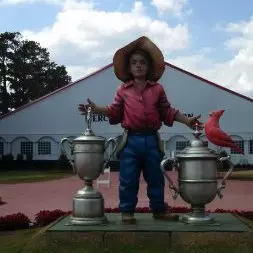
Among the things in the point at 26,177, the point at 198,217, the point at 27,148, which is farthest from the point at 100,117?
the point at 198,217

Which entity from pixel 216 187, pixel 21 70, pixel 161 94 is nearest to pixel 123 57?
pixel 161 94

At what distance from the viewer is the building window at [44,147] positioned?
38.8 m

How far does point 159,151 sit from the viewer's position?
6.71 m

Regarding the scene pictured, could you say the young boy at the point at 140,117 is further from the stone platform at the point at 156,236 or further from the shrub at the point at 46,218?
the shrub at the point at 46,218

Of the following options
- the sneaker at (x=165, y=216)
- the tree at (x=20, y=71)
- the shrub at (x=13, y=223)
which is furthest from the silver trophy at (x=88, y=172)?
the tree at (x=20, y=71)

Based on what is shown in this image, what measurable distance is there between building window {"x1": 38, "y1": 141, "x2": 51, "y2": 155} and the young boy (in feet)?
106

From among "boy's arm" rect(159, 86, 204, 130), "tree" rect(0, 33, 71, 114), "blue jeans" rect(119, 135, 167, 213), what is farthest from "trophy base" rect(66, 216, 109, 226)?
"tree" rect(0, 33, 71, 114)

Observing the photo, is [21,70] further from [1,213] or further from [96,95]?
[1,213]

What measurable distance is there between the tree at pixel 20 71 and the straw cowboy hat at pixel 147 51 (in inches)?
1791

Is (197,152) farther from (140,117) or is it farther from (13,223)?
(13,223)

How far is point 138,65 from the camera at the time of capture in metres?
6.87

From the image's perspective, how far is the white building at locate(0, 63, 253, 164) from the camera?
119 ft

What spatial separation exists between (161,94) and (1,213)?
7204mm

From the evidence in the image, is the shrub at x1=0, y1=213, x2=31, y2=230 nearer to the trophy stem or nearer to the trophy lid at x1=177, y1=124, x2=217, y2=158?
the trophy stem
